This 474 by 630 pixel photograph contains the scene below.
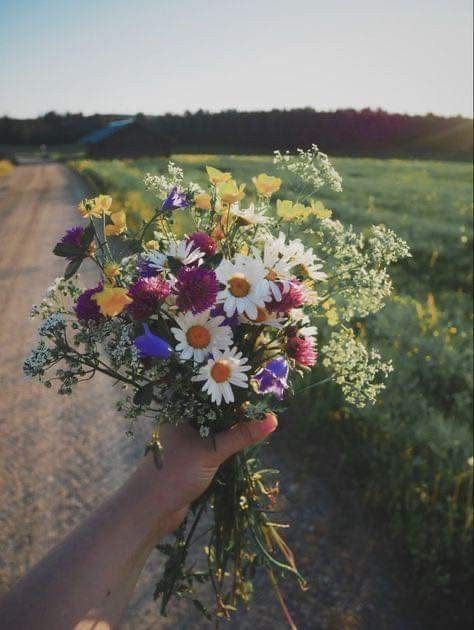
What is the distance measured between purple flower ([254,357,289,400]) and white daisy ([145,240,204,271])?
43cm

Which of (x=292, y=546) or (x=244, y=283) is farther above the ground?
(x=244, y=283)

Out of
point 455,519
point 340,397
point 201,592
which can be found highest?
point 340,397

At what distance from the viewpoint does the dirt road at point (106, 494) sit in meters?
2.89

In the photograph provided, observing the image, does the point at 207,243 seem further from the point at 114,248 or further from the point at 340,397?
the point at 340,397

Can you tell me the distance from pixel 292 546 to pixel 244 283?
256cm

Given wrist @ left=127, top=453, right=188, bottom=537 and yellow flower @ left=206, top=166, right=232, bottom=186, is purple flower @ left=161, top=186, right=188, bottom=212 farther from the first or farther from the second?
wrist @ left=127, top=453, right=188, bottom=537

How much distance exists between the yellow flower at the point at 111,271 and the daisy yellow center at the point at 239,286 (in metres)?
0.37

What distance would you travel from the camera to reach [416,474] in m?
3.46

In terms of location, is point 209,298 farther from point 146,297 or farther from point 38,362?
point 38,362

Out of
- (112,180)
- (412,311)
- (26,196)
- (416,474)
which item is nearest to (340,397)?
(416,474)

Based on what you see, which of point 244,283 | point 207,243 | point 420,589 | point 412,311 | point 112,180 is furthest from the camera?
point 112,180

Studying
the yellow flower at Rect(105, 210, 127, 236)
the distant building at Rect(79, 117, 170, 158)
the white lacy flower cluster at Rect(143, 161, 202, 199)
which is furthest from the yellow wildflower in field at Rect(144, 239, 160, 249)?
the distant building at Rect(79, 117, 170, 158)

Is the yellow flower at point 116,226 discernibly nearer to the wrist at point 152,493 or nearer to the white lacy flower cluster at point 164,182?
the white lacy flower cluster at point 164,182

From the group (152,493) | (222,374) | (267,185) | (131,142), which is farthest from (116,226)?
(131,142)
